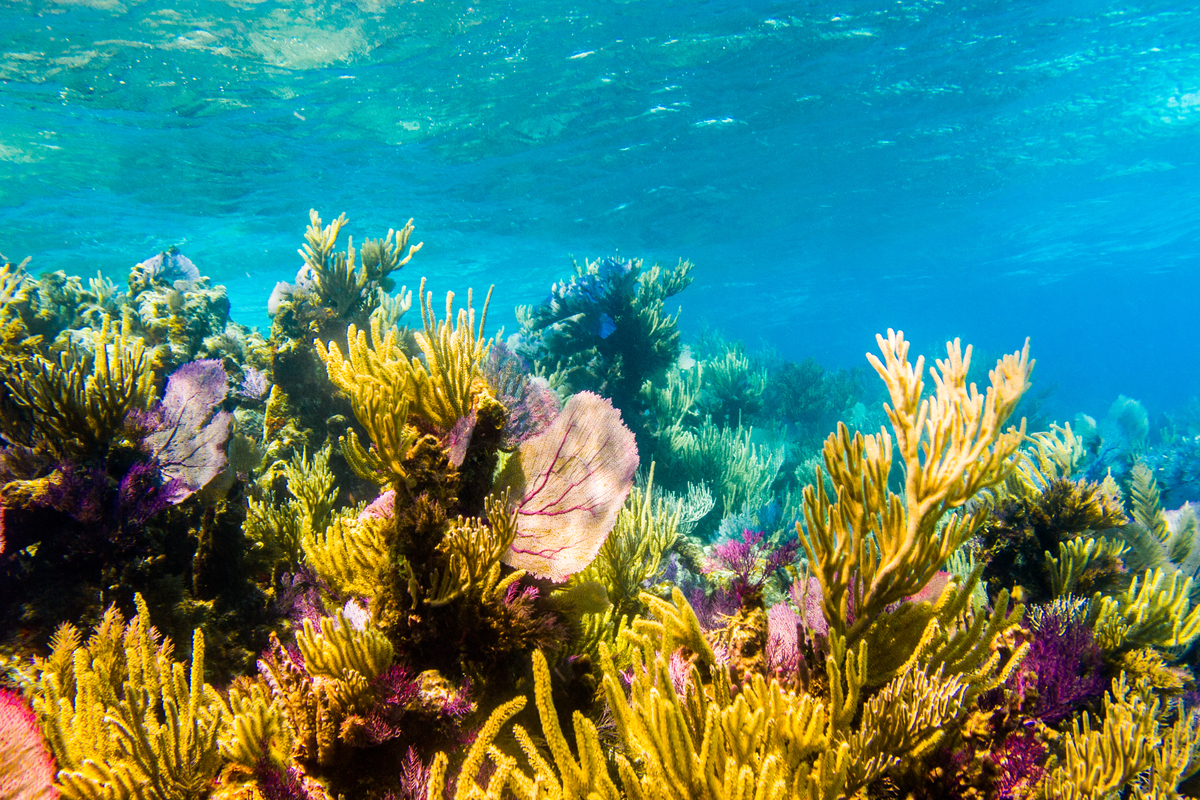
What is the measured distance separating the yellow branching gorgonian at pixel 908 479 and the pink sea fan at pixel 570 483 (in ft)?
2.78

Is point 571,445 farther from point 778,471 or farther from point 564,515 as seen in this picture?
point 778,471

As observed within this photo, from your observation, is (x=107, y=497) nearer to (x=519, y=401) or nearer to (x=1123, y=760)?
(x=519, y=401)

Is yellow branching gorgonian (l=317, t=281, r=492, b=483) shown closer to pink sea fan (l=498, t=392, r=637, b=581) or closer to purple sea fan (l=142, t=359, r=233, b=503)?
pink sea fan (l=498, t=392, r=637, b=581)

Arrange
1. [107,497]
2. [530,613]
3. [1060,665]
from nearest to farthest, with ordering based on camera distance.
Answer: [530,613], [1060,665], [107,497]

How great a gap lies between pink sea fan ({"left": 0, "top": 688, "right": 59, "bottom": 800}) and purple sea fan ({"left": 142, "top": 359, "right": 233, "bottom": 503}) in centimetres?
152

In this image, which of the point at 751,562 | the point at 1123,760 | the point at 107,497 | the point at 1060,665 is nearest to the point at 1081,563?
the point at 1060,665

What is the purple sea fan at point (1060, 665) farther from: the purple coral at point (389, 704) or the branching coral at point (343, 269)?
the branching coral at point (343, 269)

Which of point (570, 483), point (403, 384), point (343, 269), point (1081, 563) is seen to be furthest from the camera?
point (343, 269)

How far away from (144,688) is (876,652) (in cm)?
288

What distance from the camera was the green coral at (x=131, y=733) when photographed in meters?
1.54

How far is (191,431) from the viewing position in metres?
3.43

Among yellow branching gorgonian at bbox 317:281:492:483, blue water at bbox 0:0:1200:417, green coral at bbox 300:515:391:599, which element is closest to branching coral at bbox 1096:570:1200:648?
yellow branching gorgonian at bbox 317:281:492:483

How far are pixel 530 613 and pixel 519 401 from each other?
103 cm

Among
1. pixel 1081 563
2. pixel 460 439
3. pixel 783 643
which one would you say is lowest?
pixel 783 643
